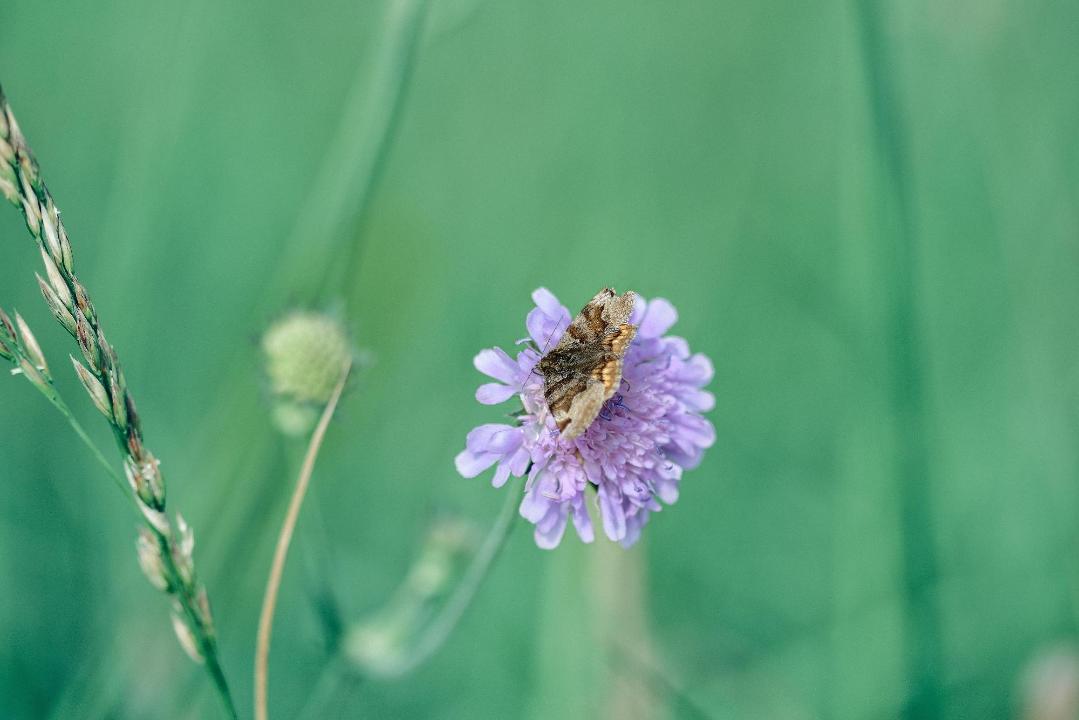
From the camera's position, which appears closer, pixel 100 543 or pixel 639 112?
pixel 100 543

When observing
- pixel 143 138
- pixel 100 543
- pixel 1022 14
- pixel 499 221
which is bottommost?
pixel 100 543

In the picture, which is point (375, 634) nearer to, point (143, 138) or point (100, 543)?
point (100, 543)

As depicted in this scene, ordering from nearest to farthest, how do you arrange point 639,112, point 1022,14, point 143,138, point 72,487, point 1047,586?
point 143,138, point 72,487, point 1047,586, point 1022,14, point 639,112

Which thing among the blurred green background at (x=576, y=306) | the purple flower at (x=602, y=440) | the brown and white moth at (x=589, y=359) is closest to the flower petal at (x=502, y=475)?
the purple flower at (x=602, y=440)

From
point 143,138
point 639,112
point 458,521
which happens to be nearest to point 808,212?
point 639,112

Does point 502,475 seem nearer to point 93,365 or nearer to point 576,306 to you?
point 93,365

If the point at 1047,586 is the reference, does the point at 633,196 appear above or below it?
above
